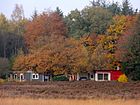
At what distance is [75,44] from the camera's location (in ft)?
247

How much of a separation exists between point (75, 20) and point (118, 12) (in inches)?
861

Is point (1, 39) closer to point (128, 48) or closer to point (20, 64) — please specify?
point (20, 64)

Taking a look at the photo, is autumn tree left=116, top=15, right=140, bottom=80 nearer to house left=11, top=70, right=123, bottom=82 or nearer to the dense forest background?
the dense forest background

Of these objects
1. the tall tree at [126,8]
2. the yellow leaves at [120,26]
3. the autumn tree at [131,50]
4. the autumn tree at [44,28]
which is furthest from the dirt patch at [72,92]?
the tall tree at [126,8]

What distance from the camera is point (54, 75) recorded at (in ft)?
242

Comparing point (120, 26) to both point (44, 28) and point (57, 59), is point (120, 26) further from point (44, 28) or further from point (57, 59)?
point (44, 28)

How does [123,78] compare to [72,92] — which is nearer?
[72,92]

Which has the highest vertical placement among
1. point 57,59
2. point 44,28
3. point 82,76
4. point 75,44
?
point 44,28

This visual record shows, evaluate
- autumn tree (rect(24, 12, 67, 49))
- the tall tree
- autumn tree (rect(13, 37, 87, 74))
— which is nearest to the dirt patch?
autumn tree (rect(13, 37, 87, 74))

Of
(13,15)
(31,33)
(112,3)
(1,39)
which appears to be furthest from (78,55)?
(112,3)

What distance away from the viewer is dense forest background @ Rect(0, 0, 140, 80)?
220ft

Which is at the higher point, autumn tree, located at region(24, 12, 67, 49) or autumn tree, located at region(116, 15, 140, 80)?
autumn tree, located at region(24, 12, 67, 49)

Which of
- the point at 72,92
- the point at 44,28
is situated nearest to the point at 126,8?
the point at 44,28

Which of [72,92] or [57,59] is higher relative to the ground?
[57,59]
